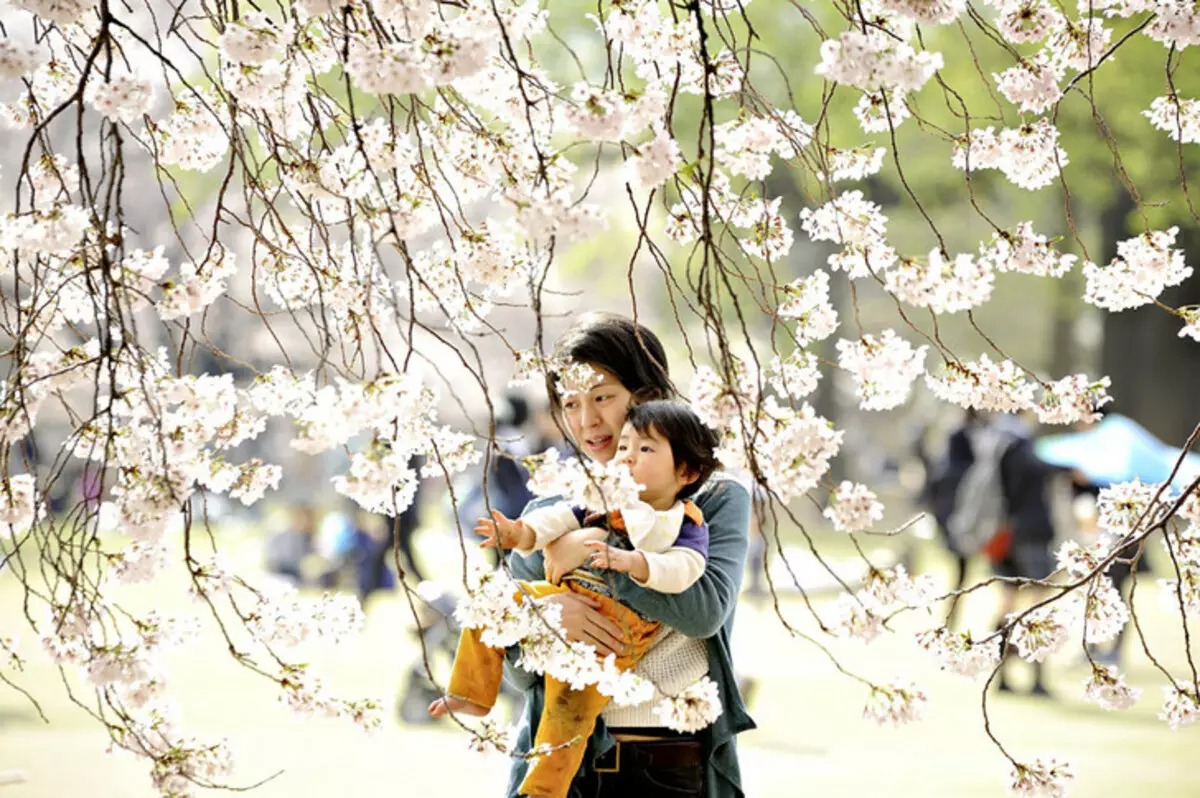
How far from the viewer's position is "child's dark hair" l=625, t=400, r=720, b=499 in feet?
5.08

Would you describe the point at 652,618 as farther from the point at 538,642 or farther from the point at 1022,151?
the point at 1022,151

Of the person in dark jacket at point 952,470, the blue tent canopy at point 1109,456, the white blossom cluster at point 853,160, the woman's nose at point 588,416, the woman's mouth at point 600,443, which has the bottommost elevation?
the woman's mouth at point 600,443

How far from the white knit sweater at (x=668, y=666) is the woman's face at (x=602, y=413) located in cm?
22

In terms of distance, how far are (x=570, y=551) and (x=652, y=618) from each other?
12cm

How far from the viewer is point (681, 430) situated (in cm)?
155

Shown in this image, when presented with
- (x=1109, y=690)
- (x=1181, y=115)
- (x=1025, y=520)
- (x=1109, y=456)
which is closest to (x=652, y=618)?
(x=1109, y=690)

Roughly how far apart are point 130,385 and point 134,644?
247mm

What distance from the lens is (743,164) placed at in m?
1.40

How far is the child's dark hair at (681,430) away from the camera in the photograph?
155cm

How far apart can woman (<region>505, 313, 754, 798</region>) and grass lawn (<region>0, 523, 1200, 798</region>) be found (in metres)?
1.87

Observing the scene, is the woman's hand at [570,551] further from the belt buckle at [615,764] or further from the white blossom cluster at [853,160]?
the white blossom cluster at [853,160]

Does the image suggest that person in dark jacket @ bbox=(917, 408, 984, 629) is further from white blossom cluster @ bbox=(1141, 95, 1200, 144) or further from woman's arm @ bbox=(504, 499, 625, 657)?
woman's arm @ bbox=(504, 499, 625, 657)

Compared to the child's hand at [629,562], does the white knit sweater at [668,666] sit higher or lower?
lower

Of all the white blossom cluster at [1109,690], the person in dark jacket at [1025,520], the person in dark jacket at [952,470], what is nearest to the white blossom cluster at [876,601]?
the white blossom cluster at [1109,690]
